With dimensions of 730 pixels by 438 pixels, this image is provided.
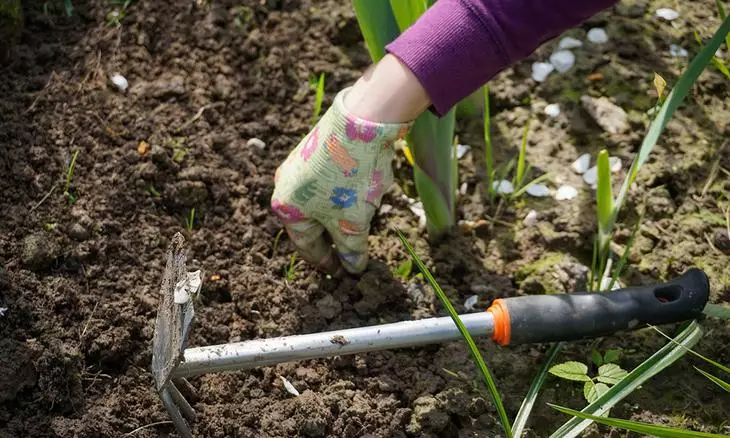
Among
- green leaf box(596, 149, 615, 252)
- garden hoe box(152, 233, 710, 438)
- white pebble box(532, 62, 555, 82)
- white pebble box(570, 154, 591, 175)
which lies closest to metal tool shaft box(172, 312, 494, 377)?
garden hoe box(152, 233, 710, 438)

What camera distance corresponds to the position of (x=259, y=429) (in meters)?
1.41

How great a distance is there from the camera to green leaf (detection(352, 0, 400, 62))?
1.47 metres

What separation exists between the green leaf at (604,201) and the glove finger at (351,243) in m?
0.44

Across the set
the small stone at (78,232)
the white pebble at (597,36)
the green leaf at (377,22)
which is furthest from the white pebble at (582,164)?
the small stone at (78,232)

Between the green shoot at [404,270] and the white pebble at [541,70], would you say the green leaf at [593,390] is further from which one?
the white pebble at [541,70]

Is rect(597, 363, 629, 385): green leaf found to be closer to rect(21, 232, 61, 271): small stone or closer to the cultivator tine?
the cultivator tine

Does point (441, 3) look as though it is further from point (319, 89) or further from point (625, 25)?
point (625, 25)

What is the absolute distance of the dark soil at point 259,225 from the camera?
56.4 inches

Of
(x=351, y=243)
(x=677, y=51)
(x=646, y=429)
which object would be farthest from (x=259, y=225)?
(x=677, y=51)

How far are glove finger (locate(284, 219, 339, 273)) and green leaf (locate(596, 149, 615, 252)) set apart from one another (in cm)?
52

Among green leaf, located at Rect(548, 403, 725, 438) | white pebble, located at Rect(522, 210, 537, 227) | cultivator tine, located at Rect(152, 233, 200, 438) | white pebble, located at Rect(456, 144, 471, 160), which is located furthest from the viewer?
white pebble, located at Rect(456, 144, 471, 160)

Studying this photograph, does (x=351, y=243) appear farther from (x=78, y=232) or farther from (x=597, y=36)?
(x=597, y=36)

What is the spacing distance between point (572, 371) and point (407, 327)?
31 cm

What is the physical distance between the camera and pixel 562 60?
198 cm
